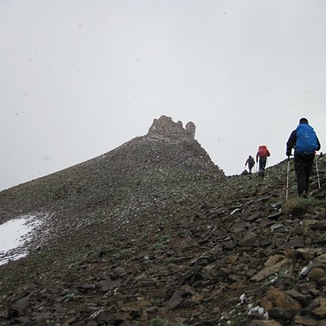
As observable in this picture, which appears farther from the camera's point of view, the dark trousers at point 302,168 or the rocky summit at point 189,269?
the dark trousers at point 302,168

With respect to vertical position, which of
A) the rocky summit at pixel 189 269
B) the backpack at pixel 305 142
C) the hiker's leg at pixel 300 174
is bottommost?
the rocky summit at pixel 189 269

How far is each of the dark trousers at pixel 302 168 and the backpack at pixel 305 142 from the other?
23 centimetres

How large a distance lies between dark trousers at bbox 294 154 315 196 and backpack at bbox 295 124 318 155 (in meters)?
0.23

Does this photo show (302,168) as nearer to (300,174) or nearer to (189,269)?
(300,174)

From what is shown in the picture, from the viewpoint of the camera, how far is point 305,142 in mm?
12625

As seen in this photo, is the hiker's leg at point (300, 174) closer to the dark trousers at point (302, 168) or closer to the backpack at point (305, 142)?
the dark trousers at point (302, 168)

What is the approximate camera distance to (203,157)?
1993 inches

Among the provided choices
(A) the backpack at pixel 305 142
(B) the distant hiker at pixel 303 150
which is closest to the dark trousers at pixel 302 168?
(B) the distant hiker at pixel 303 150

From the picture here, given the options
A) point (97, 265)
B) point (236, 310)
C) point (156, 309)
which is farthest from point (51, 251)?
point (236, 310)

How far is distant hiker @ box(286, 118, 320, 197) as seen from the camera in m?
12.6

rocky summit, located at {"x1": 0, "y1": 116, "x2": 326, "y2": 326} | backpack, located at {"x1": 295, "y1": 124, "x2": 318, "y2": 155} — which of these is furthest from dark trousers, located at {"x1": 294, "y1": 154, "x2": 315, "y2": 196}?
rocky summit, located at {"x1": 0, "y1": 116, "x2": 326, "y2": 326}

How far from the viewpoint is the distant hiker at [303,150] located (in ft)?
41.4

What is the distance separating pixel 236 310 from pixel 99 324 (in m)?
2.92

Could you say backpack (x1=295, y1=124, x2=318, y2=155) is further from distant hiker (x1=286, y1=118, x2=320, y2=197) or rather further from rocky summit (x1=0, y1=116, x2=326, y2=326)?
rocky summit (x1=0, y1=116, x2=326, y2=326)
